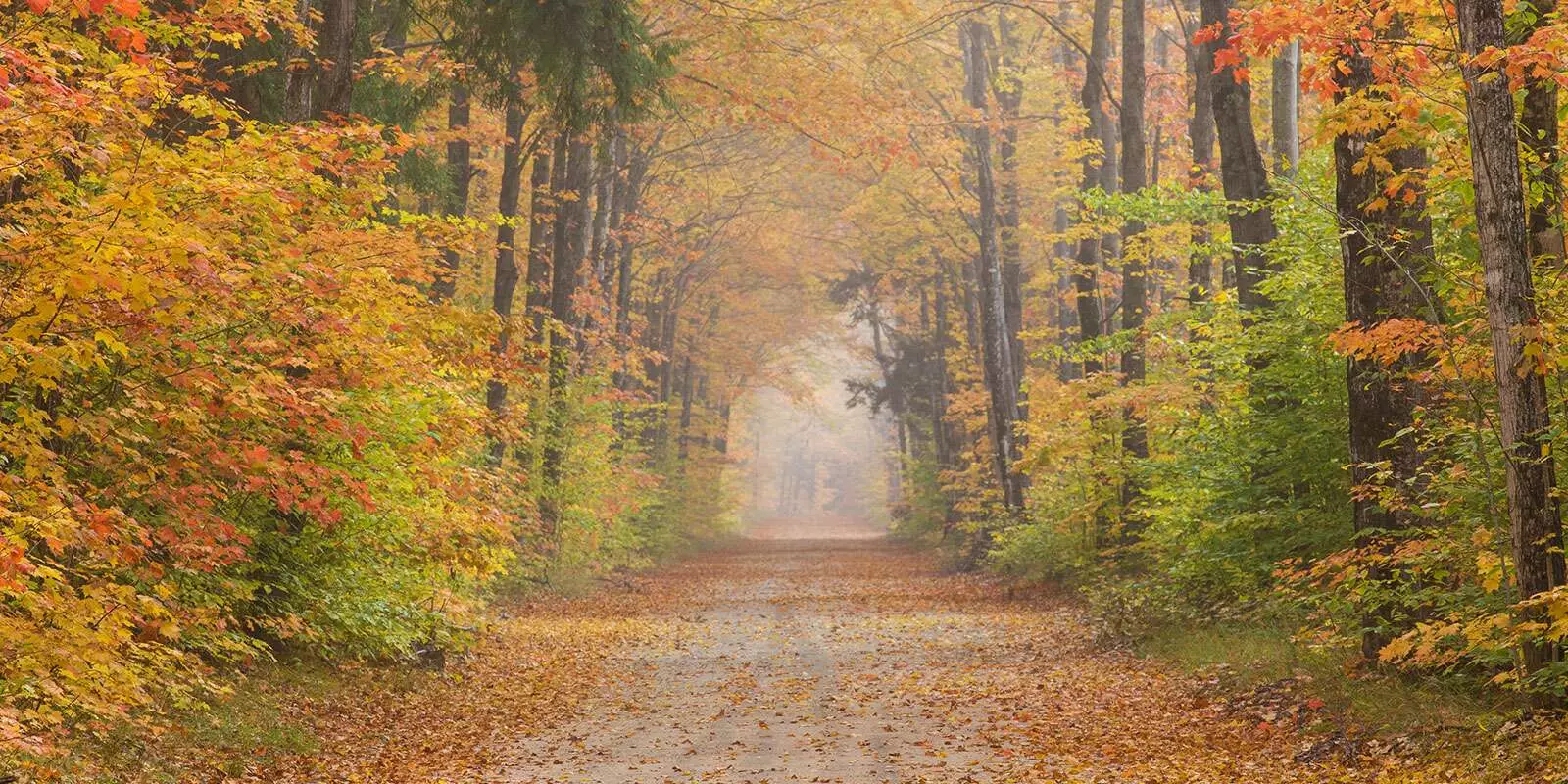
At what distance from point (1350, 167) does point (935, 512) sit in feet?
106

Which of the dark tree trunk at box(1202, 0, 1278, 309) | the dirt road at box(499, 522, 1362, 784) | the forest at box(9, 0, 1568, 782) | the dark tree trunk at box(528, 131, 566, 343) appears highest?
the dark tree trunk at box(528, 131, 566, 343)

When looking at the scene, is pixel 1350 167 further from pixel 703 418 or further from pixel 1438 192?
pixel 703 418

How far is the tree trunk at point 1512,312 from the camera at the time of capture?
687 cm

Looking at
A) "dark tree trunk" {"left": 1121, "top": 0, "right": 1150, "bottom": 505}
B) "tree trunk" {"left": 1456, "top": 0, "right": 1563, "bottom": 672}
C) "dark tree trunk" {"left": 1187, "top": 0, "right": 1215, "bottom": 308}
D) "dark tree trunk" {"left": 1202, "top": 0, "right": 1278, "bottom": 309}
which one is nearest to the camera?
"tree trunk" {"left": 1456, "top": 0, "right": 1563, "bottom": 672}

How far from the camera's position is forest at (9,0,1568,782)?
272 inches

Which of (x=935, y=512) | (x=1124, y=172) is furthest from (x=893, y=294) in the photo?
(x=1124, y=172)

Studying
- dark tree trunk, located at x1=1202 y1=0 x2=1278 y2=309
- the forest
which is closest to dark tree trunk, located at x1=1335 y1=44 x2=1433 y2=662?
the forest

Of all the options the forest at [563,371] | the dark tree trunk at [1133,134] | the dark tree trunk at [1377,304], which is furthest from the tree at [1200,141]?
the dark tree trunk at [1377,304]

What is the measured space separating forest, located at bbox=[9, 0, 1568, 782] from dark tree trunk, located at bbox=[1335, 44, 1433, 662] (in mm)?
39

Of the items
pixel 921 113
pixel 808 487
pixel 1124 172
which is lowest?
pixel 808 487

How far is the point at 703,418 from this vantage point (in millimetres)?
50062

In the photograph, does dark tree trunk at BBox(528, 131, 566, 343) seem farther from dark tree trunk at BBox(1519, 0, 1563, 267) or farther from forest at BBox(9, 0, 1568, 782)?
dark tree trunk at BBox(1519, 0, 1563, 267)

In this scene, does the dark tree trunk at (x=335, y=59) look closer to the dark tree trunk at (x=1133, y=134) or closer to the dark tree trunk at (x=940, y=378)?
the dark tree trunk at (x=1133, y=134)

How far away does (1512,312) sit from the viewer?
6.88 metres
